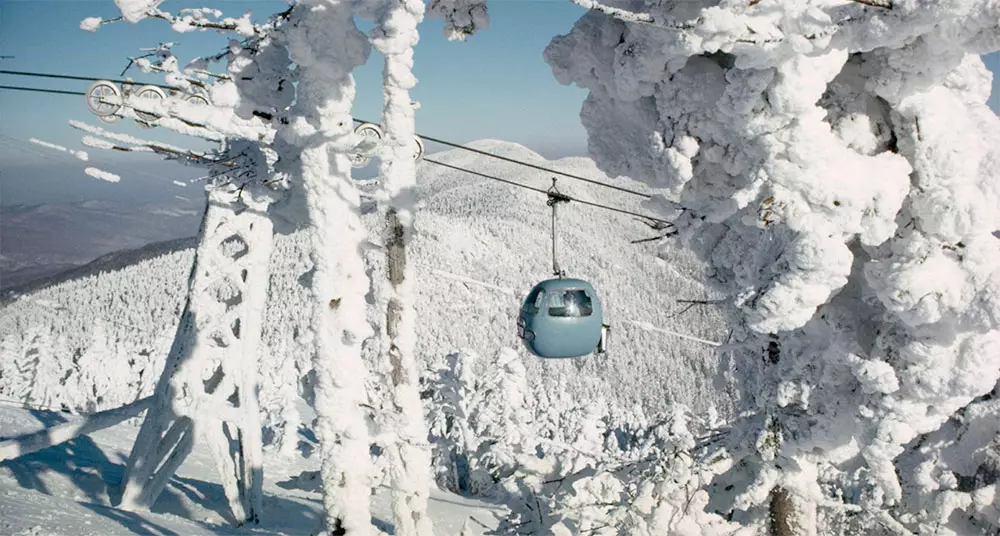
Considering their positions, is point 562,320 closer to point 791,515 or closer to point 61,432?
point 791,515

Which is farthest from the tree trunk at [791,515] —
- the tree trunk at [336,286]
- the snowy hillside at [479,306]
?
the snowy hillside at [479,306]

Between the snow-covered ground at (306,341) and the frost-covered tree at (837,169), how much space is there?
0.96m

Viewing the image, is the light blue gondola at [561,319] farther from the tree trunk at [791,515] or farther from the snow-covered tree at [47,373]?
the snow-covered tree at [47,373]

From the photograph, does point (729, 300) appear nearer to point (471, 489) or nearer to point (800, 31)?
point (800, 31)

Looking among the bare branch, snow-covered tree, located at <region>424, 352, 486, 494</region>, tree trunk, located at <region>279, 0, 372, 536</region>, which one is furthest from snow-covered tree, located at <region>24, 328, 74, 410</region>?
the bare branch

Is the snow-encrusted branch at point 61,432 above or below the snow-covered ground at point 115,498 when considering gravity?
above

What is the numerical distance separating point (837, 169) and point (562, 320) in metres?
3.79

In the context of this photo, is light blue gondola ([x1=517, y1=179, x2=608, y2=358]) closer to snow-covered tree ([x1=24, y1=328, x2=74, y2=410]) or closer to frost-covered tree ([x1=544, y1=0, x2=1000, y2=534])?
frost-covered tree ([x1=544, y1=0, x2=1000, y2=534])

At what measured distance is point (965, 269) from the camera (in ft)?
14.6

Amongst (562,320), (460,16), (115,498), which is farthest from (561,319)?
(115,498)

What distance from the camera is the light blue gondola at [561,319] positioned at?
24.9ft

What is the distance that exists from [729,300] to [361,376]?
3.52m

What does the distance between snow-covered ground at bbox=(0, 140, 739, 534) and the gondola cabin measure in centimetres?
124

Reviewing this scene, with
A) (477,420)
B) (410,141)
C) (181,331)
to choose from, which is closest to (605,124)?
(410,141)
